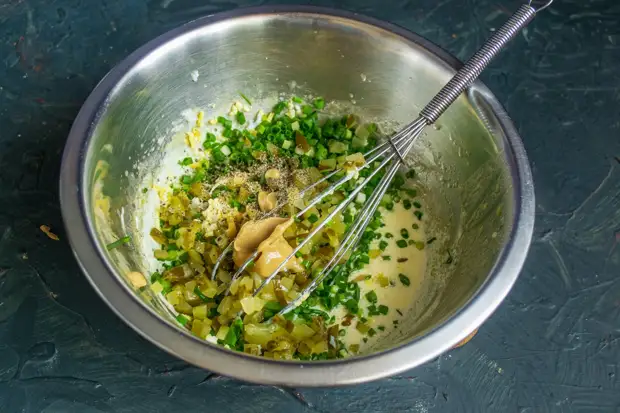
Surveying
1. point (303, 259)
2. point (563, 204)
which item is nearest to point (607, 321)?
point (563, 204)

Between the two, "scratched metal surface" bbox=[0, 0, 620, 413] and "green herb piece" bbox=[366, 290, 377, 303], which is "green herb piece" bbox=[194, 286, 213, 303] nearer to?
"scratched metal surface" bbox=[0, 0, 620, 413]

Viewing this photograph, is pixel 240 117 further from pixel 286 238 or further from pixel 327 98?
pixel 286 238

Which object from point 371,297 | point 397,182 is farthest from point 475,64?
point 371,297

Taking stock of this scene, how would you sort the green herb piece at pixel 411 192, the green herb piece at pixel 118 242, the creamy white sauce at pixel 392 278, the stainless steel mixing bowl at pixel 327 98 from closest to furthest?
the stainless steel mixing bowl at pixel 327 98 → the green herb piece at pixel 118 242 → the creamy white sauce at pixel 392 278 → the green herb piece at pixel 411 192

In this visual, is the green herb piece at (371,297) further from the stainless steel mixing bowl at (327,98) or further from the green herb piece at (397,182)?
the green herb piece at (397,182)

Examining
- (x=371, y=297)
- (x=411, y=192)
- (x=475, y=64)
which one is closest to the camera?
(x=475, y=64)

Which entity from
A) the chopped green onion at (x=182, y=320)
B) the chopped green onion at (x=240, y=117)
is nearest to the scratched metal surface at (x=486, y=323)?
the chopped green onion at (x=182, y=320)
